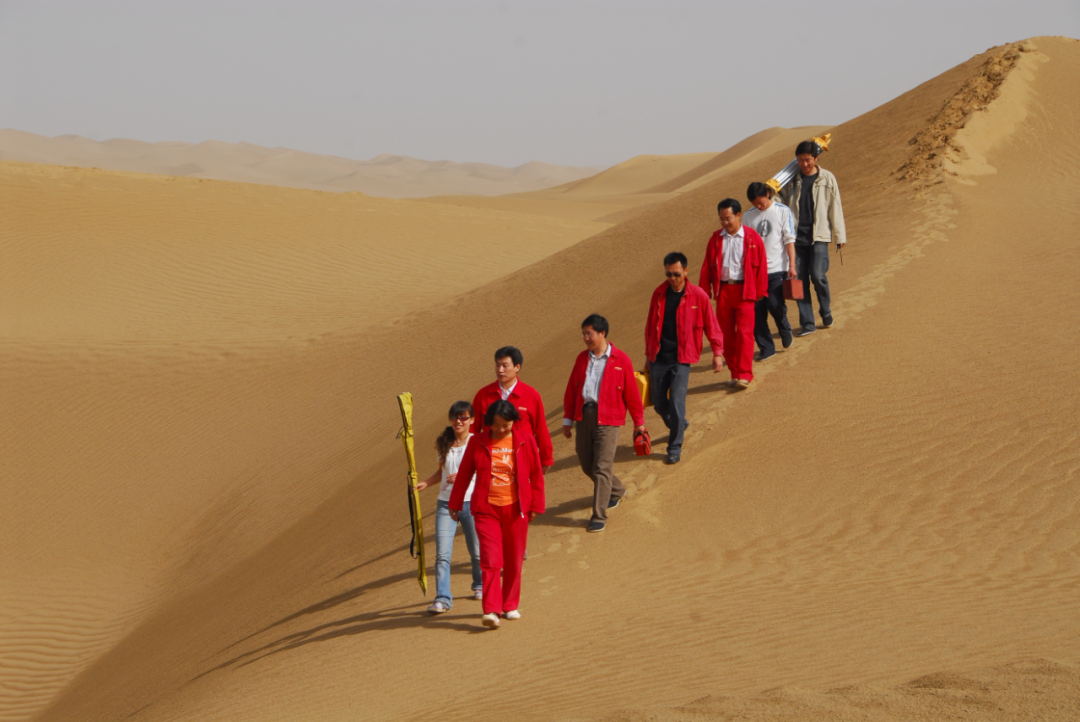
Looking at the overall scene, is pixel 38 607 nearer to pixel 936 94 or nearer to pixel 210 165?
pixel 936 94

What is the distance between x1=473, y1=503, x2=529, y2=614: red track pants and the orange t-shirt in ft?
0.17

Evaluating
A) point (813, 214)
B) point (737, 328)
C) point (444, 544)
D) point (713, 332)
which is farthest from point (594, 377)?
point (813, 214)

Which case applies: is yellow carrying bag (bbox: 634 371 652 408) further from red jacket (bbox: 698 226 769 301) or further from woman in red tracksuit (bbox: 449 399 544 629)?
woman in red tracksuit (bbox: 449 399 544 629)

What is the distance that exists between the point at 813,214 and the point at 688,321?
2989 mm

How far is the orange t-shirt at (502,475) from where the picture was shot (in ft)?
19.9

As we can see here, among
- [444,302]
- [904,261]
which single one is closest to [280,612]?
[904,261]

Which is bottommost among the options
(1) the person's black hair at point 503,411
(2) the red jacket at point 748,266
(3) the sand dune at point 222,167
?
(1) the person's black hair at point 503,411

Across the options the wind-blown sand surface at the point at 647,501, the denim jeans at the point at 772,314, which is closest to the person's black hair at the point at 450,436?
the wind-blown sand surface at the point at 647,501

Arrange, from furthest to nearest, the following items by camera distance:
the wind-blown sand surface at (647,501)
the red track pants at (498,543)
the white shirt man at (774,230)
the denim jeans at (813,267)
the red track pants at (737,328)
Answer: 1. the denim jeans at (813,267)
2. the white shirt man at (774,230)
3. the red track pants at (737,328)
4. the red track pants at (498,543)
5. the wind-blown sand surface at (647,501)

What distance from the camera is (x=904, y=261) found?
13.1 metres

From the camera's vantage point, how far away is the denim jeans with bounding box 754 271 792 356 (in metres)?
9.88

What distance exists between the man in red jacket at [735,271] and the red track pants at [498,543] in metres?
3.76

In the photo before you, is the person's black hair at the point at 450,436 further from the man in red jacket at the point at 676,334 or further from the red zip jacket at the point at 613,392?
the man in red jacket at the point at 676,334

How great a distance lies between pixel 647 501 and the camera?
8477 mm
